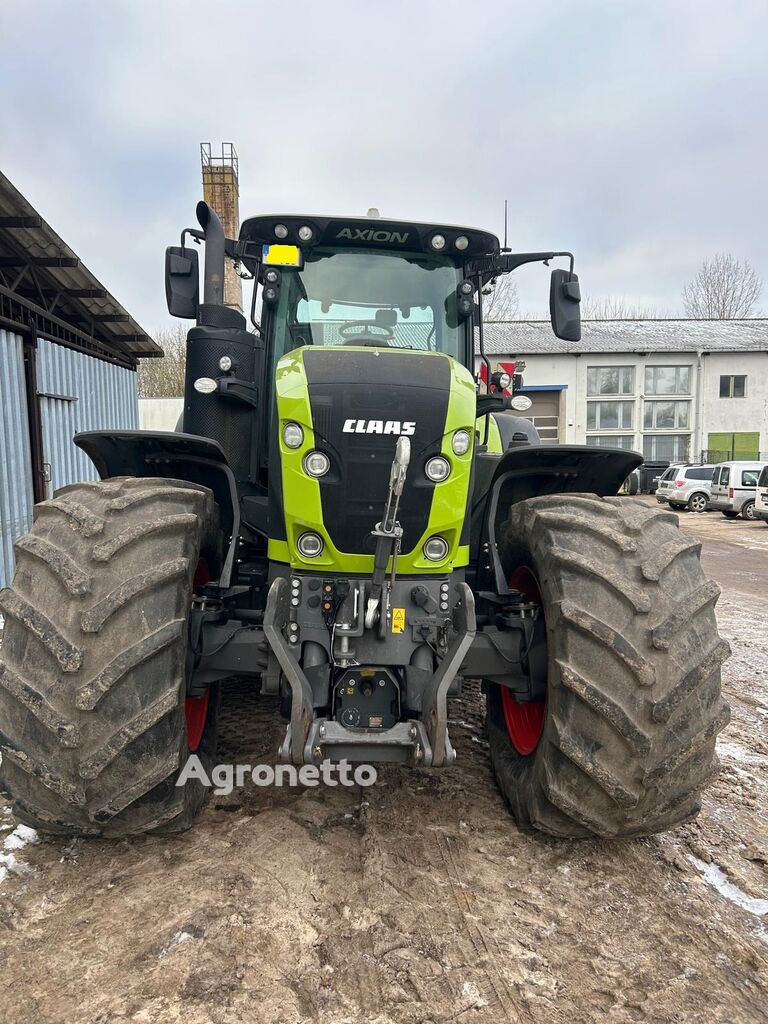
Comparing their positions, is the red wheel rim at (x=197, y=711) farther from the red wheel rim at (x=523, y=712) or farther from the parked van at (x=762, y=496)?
the parked van at (x=762, y=496)

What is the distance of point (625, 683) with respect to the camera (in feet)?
7.86

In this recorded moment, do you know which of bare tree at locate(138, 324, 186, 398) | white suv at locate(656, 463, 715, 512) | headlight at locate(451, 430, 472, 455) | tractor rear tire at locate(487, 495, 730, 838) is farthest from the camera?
bare tree at locate(138, 324, 186, 398)

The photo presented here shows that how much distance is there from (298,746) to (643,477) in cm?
3176

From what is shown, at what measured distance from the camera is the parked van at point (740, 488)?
20938 millimetres

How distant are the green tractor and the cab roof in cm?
1

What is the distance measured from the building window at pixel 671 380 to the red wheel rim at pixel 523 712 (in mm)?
34822

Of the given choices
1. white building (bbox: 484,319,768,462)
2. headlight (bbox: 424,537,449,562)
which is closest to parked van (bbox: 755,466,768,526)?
white building (bbox: 484,319,768,462)

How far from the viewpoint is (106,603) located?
230 cm

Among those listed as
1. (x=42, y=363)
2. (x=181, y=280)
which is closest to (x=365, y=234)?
(x=181, y=280)

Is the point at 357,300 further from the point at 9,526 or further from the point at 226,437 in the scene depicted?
the point at 9,526

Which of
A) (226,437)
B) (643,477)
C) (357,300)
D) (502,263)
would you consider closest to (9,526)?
(226,437)

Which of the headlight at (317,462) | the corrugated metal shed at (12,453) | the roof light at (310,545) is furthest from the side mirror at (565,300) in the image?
the corrugated metal shed at (12,453)

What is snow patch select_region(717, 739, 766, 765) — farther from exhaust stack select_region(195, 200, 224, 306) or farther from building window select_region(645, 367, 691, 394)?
building window select_region(645, 367, 691, 394)

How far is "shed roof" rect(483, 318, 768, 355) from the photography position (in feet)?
114
